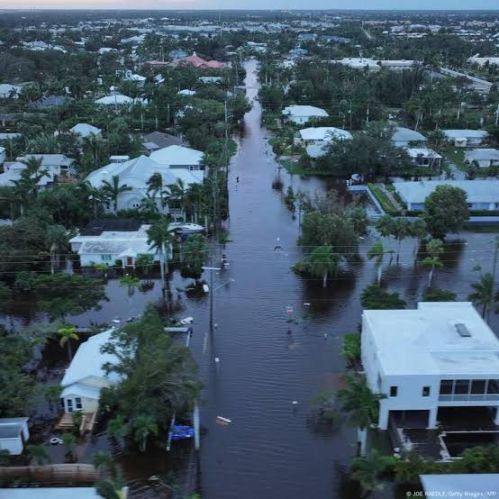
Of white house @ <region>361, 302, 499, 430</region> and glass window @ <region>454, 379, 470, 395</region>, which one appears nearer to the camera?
white house @ <region>361, 302, 499, 430</region>

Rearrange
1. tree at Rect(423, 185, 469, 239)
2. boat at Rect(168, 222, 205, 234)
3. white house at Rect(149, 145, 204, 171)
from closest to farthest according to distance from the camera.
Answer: tree at Rect(423, 185, 469, 239)
boat at Rect(168, 222, 205, 234)
white house at Rect(149, 145, 204, 171)

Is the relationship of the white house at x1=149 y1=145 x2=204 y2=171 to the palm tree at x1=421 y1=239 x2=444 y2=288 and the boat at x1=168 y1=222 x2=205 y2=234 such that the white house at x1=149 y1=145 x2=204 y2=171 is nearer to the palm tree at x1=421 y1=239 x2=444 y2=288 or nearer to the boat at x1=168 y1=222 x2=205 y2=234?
the boat at x1=168 y1=222 x2=205 y2=234

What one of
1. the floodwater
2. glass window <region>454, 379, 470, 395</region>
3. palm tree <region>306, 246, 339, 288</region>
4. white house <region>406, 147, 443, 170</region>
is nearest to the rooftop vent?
glass window <region>454, 379, 470, 395</region>

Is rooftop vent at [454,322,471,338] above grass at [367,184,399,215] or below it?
above

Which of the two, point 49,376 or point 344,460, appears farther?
point 49,376

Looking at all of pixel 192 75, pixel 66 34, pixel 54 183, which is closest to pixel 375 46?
pixel 192 75

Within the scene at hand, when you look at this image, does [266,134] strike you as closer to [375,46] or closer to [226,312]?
[226,312]

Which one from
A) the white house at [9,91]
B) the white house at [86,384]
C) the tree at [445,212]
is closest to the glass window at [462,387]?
the white house at [86,384]

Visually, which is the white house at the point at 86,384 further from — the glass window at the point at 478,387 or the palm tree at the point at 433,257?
the palm tree at the point at 433,257
